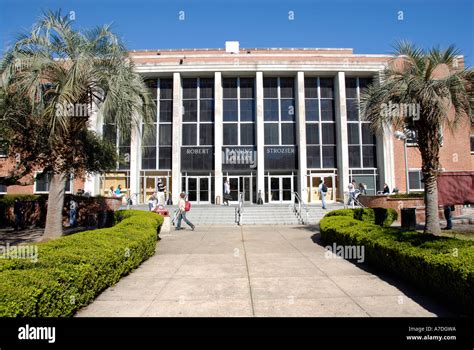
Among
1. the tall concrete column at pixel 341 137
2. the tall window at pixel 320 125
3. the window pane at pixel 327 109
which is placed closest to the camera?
the tall concrete column at pixel 341 137

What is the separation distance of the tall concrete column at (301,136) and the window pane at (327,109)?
2.15 metres

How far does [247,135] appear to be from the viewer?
1124 inches

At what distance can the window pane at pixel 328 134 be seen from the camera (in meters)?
28.9

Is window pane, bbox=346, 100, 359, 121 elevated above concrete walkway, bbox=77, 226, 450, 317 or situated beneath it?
elevated above

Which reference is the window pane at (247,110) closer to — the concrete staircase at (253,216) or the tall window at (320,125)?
the tall window at (320,125)

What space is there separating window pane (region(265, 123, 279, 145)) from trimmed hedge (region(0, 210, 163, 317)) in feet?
71.3

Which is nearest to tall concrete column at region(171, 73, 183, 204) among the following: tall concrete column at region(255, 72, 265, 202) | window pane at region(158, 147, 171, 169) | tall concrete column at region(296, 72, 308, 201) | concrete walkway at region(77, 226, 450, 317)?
window pane at region(158, 147, 171, 169)

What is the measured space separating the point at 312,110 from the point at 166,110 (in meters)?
13.0

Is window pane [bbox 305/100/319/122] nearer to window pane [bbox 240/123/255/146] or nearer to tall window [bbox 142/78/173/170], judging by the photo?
window pane [bbox 240/123/255/146]

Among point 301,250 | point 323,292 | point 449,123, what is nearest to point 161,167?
point 301,250

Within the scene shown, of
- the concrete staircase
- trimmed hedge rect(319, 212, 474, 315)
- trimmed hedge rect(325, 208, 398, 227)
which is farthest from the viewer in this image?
the concrete staircase

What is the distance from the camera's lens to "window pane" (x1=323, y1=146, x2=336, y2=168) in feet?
94.4

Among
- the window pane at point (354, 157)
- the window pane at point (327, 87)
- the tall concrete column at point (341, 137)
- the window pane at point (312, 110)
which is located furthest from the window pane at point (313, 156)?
the window pane at point (327, 87)
